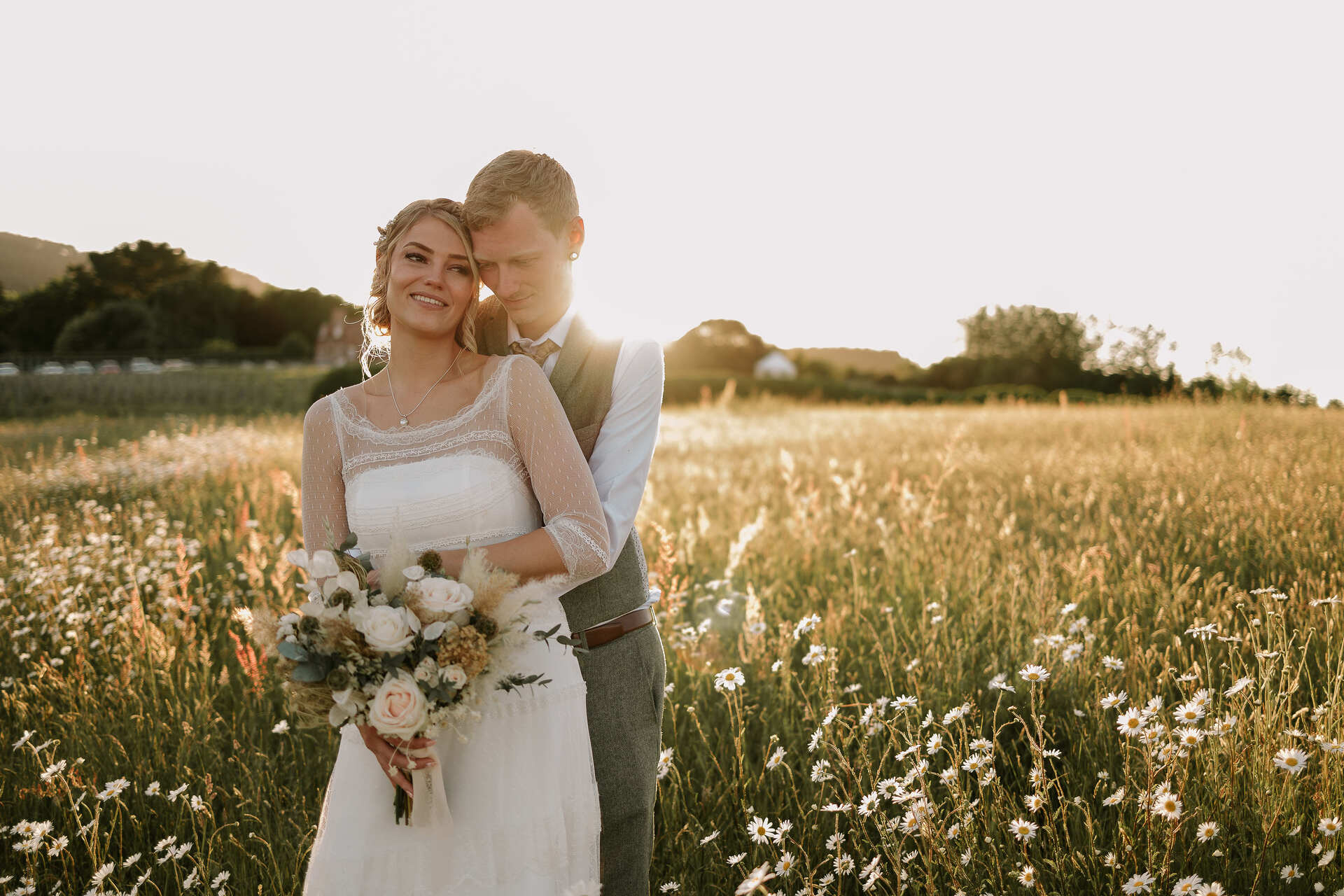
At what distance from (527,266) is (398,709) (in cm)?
137

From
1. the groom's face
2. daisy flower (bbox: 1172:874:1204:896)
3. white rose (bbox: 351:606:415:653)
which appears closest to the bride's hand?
white rose (bbox: 351:606:415:653)

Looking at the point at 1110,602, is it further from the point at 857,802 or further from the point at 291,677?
the point at 291,677

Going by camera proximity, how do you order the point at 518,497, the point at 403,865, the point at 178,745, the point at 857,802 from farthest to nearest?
1. the point at 178,745
2. the point at 857,802
3. the point at 518,497
4. the point at 403,865

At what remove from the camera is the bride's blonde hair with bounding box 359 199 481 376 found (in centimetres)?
252

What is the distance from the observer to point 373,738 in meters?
2.00

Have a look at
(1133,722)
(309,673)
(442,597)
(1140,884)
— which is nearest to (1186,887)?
(1140,884)

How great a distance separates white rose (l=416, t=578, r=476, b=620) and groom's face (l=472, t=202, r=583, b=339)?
106cm

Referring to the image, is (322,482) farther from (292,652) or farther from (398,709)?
(398,709)

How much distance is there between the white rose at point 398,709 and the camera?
1.76m

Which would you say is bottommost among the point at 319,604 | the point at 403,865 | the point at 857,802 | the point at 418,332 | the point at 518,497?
the point at 857,802

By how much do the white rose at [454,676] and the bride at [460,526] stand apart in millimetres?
258

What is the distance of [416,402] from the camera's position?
2.50 meters

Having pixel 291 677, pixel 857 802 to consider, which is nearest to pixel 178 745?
pixel 291 677

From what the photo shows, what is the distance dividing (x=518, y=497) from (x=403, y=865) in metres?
0.99
